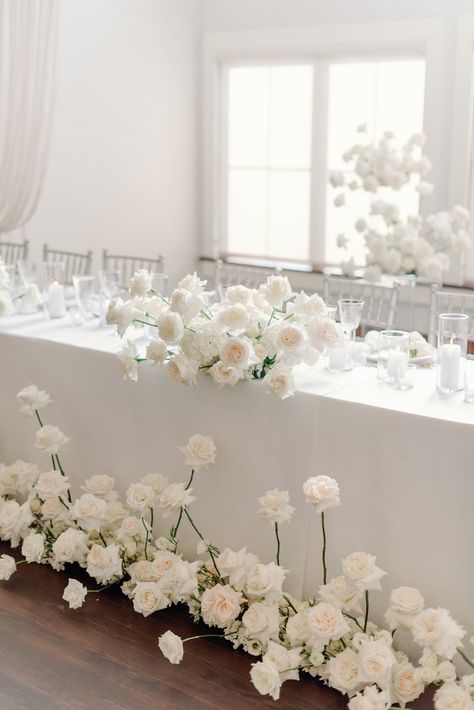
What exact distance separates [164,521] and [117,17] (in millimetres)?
3751

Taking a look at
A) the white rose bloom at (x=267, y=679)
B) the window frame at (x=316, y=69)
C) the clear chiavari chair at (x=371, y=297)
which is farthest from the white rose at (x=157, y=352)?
the window frame at (x=316, y=69)

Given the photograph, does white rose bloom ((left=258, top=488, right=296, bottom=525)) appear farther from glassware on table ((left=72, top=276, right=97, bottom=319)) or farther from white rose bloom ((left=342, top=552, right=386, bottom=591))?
glassware on table ((left=72, top=276, right=97, bottom=319))

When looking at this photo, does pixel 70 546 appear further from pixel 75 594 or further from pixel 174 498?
pixel 174 498

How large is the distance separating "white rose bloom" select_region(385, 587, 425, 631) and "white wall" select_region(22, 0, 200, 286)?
371 centimetres

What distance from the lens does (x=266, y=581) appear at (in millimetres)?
2434

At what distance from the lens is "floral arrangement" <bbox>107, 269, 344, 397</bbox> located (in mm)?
2500

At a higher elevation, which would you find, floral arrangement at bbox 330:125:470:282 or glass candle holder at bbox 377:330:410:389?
floral arrangement at bbox 330:125:470:282

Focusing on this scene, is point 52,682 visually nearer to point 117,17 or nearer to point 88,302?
point 88,302

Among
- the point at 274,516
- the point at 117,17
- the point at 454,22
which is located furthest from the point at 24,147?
the point at 274,516

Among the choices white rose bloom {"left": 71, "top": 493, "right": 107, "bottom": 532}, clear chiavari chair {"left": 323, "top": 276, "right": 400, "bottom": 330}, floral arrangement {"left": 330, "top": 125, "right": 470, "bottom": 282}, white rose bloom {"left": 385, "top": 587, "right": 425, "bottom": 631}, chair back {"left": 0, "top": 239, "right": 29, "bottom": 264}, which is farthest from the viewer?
chair back {"left": 0, "top": 239, "right": 29, "bottom": 264}

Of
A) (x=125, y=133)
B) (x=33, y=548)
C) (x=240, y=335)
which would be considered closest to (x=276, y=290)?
(x=240, y=335)

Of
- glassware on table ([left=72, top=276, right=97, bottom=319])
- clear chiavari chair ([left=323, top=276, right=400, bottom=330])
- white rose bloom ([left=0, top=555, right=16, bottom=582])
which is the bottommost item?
white rose bloom ([left=0, top=555, right=16, bottom=582])

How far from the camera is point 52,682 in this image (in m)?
2.40

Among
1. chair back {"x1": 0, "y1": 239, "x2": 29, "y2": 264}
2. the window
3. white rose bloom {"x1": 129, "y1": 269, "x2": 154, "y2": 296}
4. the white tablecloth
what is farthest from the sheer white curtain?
white rose bloom {"x1": 129, "y1": 269, "x2": 154, "y2": 296}
